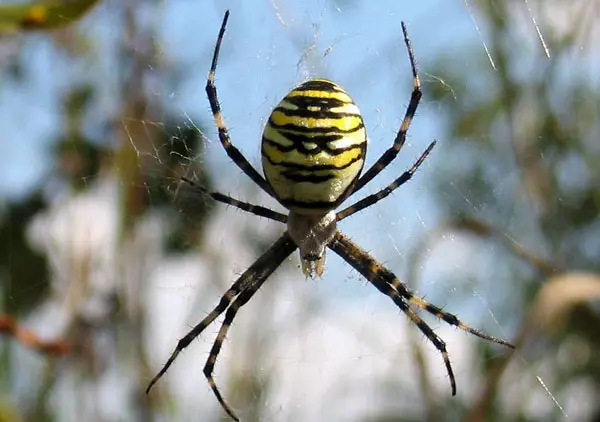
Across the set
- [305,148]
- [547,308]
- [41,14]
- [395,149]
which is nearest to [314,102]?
[305,148]

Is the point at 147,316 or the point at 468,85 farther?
the point at 468,85

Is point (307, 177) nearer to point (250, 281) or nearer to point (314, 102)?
point (314, 102)

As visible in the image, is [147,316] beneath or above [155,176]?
beneath

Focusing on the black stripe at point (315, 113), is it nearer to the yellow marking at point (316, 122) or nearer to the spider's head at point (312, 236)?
the yellow marking at point (316, 122)

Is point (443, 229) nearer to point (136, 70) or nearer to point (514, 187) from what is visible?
Result: point (514, 187)

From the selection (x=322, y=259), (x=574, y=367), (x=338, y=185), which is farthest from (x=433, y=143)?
(x=574, y=367)

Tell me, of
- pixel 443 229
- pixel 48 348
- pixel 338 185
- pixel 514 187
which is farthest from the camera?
pixel 514 187

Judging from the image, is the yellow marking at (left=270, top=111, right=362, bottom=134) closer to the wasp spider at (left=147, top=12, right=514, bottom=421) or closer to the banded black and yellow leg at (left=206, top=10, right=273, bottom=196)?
the wasp spider at (left=147, top=12, right=514, bottom=421)
